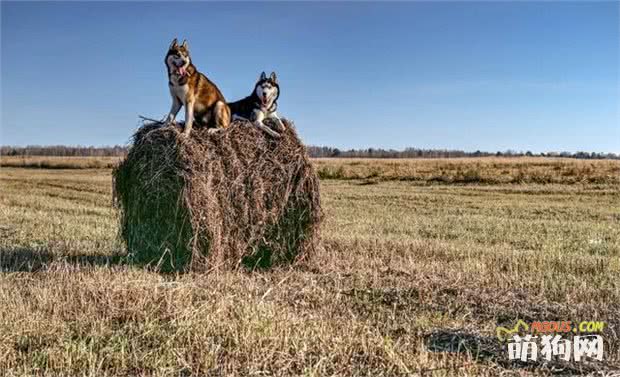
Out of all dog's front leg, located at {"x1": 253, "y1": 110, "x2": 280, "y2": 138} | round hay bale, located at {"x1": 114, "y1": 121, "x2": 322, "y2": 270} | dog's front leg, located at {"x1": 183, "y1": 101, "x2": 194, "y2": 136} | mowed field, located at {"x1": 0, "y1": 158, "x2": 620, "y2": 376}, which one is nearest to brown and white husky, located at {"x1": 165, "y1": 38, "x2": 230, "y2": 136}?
dog's front leg, located at {"x1": 183, "y1": 101, "x2": 194, "y2": 136}

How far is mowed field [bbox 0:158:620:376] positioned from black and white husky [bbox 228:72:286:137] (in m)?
1.94

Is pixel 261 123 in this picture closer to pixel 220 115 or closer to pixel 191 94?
pixel 220 115

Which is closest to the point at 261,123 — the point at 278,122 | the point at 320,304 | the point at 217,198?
the point at 278,122

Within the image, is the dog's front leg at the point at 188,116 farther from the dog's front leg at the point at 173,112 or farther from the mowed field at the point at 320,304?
the mowed field at the point at 320,304

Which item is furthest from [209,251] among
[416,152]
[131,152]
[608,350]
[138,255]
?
[416,152]

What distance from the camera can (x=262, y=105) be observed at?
8.41m

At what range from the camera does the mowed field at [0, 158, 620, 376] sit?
4598mm

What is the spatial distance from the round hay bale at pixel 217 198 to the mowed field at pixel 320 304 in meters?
0.36

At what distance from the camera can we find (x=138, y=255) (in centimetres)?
810

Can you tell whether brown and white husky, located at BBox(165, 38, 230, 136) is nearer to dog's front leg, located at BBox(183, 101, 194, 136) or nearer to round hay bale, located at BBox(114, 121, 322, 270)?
dog's front leg, located at BBox(183, 101, 194, 136)

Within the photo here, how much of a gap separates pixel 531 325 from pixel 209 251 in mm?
3783

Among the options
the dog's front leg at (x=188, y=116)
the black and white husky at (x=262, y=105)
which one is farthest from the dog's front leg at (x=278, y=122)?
the dog's front leg at (x=188, y=116)

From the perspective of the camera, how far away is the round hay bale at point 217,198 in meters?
7.62

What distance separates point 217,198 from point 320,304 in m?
2.15
